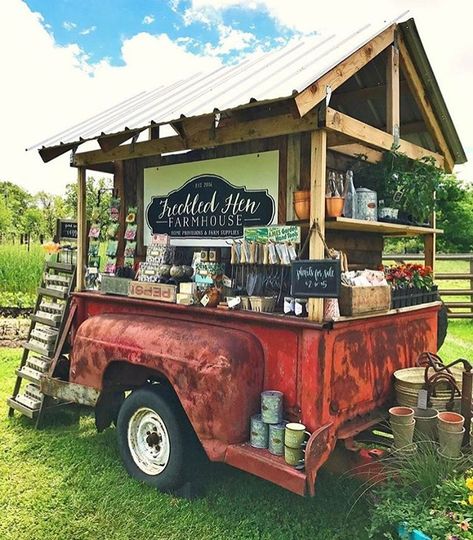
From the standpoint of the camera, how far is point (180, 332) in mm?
3396

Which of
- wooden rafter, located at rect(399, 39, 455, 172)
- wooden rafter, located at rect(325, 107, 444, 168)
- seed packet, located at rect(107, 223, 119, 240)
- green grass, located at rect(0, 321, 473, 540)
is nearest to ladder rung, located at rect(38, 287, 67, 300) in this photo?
seed packet, located at rect(107, 223, 119, 240)

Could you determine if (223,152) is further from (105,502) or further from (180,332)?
(105,502)

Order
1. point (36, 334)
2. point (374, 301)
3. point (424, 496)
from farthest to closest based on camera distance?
1. point (36, 334)
2. point (374, 301)
3. point (424, 496)

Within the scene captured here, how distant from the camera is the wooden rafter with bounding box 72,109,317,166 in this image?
10.4ft

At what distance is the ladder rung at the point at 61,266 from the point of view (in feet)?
16.4

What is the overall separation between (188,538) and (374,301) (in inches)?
75.0

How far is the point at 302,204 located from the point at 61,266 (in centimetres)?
298

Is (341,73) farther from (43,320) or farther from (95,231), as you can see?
(43,320)

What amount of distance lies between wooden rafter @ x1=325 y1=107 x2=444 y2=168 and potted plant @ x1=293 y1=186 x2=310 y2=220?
46 cm

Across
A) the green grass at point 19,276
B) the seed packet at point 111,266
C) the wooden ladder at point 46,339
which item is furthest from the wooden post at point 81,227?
the green grass at point 19,276

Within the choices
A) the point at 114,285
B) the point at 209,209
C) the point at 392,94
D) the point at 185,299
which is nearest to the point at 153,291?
the point at 185,299

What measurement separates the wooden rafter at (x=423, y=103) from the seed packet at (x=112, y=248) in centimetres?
316

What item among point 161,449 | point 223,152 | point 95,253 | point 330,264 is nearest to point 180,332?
point 161,449

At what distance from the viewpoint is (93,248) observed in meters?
5.16
